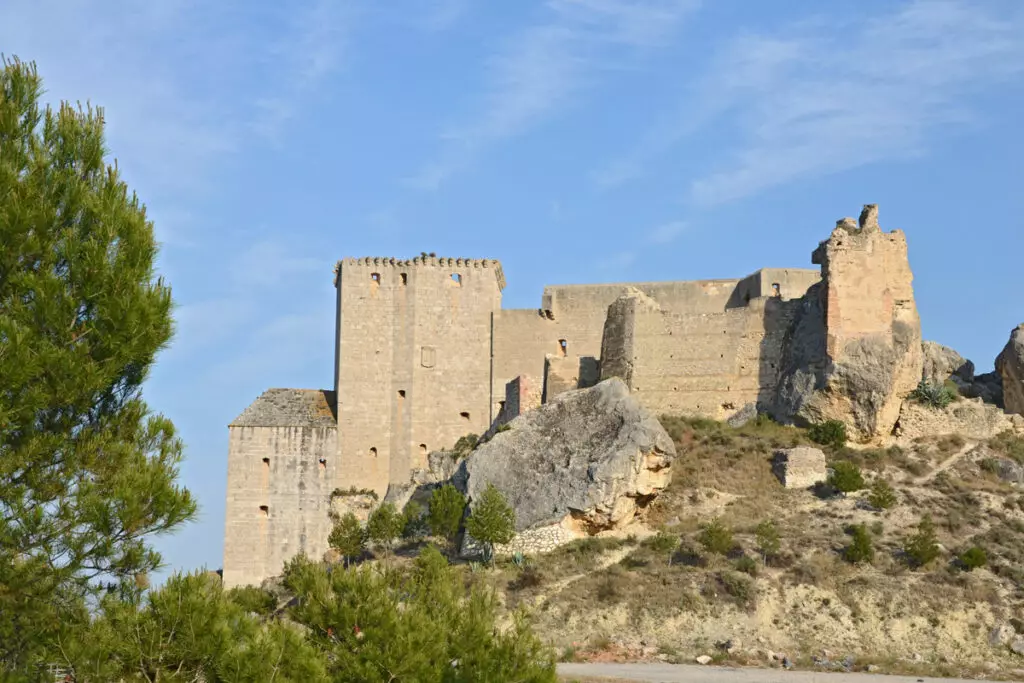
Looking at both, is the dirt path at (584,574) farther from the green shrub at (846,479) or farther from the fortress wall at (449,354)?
the fortress wall at (449,354)

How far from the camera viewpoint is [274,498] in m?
39.8

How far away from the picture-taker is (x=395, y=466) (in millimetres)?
41531

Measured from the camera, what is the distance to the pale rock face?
33719mm

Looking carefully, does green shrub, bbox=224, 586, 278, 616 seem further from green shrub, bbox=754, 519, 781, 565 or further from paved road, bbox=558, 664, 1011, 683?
green shrub, bbox=754, 519, 781, 565

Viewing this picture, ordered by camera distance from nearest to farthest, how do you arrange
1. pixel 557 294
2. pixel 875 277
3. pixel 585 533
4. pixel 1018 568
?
pixel 1018 568
pixel 585 533
pixel 875 277
pixel 557 294

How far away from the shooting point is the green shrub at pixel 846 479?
32.4 meters

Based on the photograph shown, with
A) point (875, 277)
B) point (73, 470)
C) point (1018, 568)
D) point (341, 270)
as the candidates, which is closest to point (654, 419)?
point (875, 277)

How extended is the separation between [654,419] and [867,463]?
5.70 metres

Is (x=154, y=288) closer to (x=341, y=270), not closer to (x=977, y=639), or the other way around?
(x=977, y=639)

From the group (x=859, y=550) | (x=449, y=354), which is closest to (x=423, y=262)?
(x=449, y=354)

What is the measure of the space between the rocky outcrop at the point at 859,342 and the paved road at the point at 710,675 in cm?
1327

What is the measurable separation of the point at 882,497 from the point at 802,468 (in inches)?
106

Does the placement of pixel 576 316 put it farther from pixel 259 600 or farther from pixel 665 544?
pixel 259 600

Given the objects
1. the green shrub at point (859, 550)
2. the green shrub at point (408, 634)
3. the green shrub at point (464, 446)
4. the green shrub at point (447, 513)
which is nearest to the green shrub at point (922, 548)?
the green shrub at point (859, 550)
